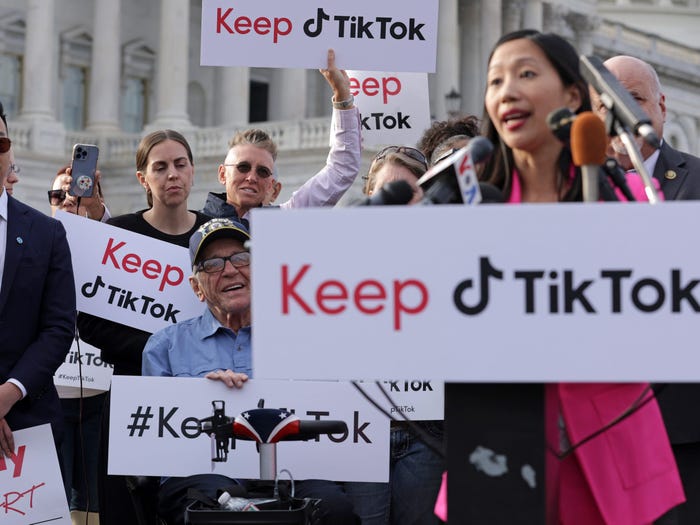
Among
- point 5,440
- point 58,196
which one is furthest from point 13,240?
point 58,196

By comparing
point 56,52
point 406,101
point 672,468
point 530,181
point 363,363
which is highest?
point 56,52

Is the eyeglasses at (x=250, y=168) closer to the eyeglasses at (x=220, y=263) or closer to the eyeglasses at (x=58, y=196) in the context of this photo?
the eyeglasses at (x=220, y=263)

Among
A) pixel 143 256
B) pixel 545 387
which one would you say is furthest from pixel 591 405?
pixel 143 256

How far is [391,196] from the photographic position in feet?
10.9

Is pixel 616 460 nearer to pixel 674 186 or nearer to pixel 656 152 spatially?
pixel 674 186

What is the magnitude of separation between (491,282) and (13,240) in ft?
10.2

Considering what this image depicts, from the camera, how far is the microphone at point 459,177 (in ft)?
10.8

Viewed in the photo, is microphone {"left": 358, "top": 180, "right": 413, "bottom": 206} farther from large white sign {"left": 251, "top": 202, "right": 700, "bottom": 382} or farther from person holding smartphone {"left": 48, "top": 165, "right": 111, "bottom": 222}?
person holding smartphone {"left": 48, "top": 165, "right": 111, "bottom": 222}

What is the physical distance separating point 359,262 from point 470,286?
0.75 ft

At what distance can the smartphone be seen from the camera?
709 centimetres

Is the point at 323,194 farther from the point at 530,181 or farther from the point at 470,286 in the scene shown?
the point at 470,286

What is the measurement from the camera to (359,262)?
3131 millimetres

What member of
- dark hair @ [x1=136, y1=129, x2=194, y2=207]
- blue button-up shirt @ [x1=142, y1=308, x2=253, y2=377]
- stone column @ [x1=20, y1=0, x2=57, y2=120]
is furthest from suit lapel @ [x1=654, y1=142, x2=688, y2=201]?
stone column @ [x1=20, y1=0, x2=57, y2=120]

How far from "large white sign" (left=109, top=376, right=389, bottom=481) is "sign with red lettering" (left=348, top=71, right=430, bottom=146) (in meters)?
3.26
